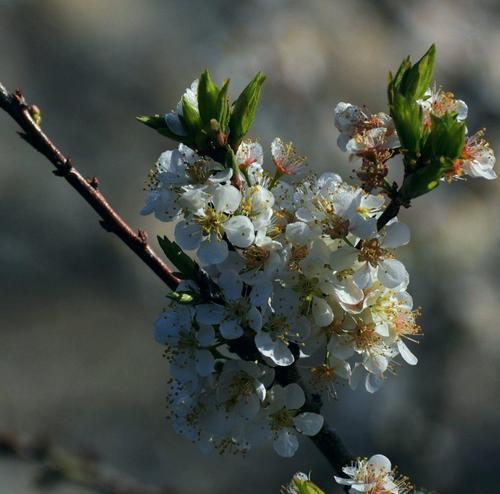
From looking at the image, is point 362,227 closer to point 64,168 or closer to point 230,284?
point 230,284

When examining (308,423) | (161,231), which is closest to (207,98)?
(308,423)

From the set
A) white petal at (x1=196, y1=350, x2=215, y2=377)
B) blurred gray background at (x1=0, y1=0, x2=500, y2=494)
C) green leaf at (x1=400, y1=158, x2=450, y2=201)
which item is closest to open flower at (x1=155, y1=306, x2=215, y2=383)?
white petal at (x1=196, y1=350, x2=215, y2=377)

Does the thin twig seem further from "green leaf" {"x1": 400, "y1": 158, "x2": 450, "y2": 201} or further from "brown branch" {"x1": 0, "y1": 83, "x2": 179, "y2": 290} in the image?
"green leaf" {"x1": 400, "y1": 158, "x2": 450, "y2": 201}

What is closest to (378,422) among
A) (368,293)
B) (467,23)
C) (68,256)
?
(68,256)

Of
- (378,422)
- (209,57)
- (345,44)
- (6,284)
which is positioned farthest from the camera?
(345,44)

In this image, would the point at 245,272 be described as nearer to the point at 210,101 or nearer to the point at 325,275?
the point at 325,275

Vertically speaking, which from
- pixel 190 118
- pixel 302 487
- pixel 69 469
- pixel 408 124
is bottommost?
pixel 69 469
